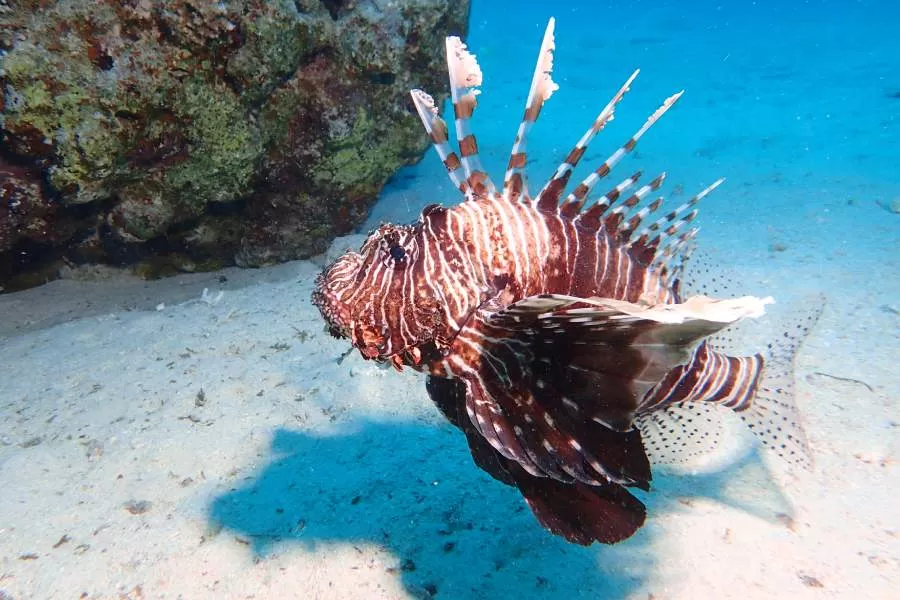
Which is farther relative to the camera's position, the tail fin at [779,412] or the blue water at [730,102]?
the blue water at [730,102]

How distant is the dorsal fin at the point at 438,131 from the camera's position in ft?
9.00

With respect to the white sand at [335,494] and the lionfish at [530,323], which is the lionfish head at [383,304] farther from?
the white sand at [335,494]

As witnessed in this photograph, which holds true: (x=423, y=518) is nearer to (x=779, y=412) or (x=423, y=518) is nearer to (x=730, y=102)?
(x=779, y=412)

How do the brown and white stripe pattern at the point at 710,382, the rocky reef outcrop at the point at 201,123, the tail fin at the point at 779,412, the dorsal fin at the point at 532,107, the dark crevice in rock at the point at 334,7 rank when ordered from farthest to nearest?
the dark crevice in rock at the point at 334,7
the rocky reef outcrop at the point at 201,123
the tail fin at the point at 779,412
the brown and white stripe pattern at the point at 710,382
the dorsal fin at the point at 532,107

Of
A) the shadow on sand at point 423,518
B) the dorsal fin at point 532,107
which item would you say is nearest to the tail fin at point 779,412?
the shadow on sand at point 423,518

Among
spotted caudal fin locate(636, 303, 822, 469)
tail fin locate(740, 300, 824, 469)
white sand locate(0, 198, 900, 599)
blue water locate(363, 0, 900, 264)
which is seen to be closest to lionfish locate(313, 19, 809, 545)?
spotted caudal fin locate(636, 303, 822, 469)

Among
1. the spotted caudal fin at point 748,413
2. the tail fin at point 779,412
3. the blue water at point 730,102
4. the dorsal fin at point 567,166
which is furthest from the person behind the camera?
the blue water at point 730,102

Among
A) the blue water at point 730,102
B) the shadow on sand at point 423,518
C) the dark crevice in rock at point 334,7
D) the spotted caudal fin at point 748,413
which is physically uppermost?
the blue water at point 730,102

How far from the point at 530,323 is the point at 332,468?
8.99 ft

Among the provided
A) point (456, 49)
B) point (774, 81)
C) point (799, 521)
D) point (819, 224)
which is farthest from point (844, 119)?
point (456, 49)

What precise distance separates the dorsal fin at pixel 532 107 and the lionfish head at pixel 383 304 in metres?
0.66

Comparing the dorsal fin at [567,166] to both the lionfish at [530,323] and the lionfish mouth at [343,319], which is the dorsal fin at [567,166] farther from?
the lionfish mouth at [343,319]

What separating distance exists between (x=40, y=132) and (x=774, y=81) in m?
32.0

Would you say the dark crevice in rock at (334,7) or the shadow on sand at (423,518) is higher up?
the dark crevice in rock at (334,7)
